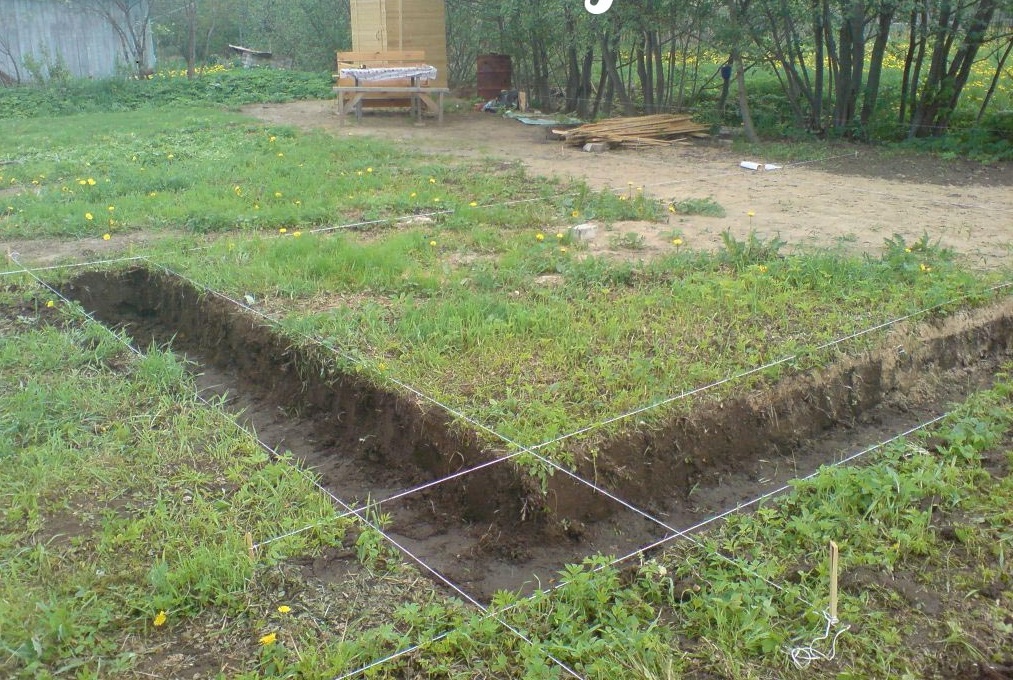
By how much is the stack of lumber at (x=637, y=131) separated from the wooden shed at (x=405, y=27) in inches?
185

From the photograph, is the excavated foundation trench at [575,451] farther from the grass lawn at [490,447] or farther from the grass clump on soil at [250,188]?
the grass clump on soil at [250,188]

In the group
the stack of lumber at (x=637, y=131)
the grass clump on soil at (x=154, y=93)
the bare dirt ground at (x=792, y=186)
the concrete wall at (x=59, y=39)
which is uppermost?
the concrete wall at (x=59, y=39)

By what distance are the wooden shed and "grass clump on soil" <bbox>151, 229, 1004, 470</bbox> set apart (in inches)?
401

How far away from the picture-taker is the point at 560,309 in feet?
16.6

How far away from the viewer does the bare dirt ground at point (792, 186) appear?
6844 mm

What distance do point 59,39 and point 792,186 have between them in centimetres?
1633

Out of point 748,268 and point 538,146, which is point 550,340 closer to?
point 748,268

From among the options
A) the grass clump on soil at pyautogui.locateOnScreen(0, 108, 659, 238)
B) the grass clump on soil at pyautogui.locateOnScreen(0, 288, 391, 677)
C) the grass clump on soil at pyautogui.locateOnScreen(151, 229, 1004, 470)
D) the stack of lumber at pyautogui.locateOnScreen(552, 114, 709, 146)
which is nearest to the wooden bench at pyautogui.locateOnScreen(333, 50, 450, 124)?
the grass clump on soil at pyautogui.locateOnScreen(0, 108, 659, 238)

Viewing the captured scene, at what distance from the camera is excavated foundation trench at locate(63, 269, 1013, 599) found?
11.5ft

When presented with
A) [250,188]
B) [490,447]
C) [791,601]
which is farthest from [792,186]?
[791,601]

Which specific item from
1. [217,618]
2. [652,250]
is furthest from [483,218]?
[217,618]

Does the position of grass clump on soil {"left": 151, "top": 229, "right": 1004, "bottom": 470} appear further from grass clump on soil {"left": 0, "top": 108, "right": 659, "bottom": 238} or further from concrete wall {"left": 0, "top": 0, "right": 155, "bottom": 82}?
concrete wall {"left": 0, "top": 0, "right": 155, "bottom": 82}

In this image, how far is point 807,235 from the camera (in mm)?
6820

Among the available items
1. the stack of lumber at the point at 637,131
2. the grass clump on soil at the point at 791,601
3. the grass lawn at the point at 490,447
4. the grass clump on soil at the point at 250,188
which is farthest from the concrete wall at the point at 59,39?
the grass clump on soil at the point at 791,601
